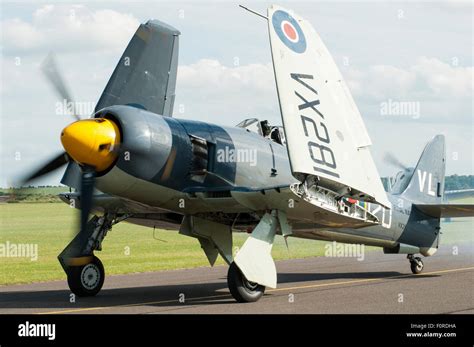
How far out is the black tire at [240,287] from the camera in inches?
557

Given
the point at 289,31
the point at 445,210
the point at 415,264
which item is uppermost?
the point at 289,31

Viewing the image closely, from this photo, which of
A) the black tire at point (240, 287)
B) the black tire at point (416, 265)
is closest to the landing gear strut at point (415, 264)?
the black tire at point (416, 265)

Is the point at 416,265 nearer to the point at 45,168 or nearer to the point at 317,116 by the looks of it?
the point at 317,116

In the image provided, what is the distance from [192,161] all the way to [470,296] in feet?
20.0

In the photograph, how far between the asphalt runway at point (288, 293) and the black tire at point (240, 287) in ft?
0.52

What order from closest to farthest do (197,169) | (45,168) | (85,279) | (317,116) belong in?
(317,116) → (197,169) → (45,168) → (85,279)

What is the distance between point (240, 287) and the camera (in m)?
14.2

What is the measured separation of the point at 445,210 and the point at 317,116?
7.71m

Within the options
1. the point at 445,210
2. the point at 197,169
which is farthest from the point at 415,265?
the point at 197,169

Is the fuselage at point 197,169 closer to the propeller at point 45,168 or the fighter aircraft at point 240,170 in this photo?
the fighter aircraft at point 240,170

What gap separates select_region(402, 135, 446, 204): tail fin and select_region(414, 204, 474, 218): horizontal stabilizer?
2.79 feet

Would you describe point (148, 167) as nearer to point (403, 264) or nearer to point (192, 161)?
point (192, 161)
